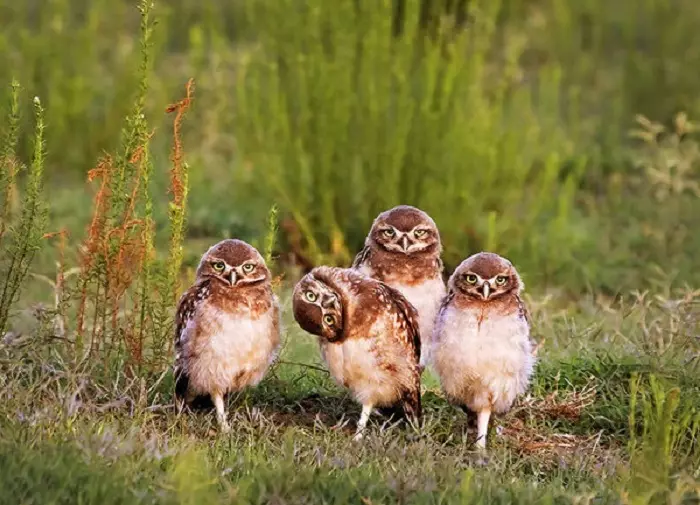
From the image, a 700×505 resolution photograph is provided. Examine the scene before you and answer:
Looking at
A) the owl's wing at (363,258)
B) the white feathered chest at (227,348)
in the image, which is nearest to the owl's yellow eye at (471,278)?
the white feathered chest at (227,348)

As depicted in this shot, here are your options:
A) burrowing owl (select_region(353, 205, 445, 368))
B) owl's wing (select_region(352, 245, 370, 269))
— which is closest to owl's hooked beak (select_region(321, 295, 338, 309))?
burrowing owl (select_region(353, 205, 445, 368))

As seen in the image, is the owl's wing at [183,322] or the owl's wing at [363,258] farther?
the owl's wing at [363,258]

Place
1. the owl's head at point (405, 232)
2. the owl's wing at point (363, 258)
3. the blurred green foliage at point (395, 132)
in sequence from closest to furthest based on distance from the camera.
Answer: the owl's head at point (405, 232), the owl's wing at point (363, 258), the blurred green foliage at point (395, 132)

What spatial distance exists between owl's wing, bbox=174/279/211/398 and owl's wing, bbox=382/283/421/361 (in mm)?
745

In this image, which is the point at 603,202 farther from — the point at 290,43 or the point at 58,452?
the point at 58,452

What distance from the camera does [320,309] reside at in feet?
16.9

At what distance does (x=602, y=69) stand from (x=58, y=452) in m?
10.6

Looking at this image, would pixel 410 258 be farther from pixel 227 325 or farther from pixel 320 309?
pixel 227 325

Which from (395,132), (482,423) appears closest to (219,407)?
(482,423)

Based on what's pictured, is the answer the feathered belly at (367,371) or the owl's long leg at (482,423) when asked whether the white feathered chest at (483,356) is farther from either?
the feathered belly at (367,371)

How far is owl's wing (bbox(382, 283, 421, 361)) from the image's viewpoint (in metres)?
5.34

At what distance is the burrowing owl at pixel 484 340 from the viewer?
16.9 feet

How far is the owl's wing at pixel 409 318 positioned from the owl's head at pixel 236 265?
54 centimetres

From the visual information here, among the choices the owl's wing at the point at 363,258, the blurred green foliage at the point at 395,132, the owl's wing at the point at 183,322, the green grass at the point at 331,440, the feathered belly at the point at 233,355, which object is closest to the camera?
the green grass at the point at 331,440
